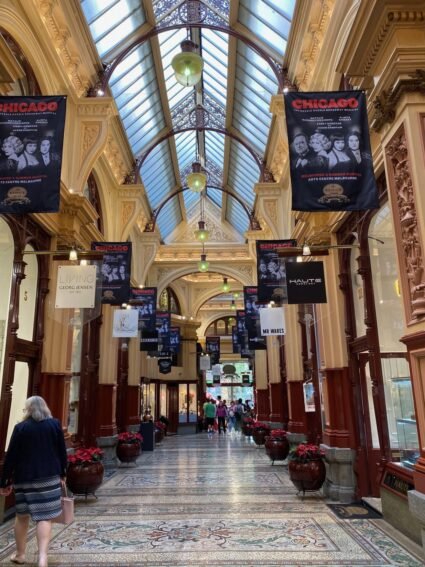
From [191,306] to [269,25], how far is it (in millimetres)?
16174

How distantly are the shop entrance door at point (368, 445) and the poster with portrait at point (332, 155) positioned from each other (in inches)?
136

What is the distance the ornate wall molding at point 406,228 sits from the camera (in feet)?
12.4

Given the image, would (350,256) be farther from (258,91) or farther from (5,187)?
(258,91)

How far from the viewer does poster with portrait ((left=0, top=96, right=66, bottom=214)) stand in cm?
466

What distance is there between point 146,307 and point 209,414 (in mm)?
10246

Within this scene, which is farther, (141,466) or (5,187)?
(141,466)

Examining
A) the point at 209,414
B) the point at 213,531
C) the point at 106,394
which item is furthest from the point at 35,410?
the point at 209,414

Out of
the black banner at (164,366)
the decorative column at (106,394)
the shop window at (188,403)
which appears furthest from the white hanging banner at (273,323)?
the shop window at (188,403)

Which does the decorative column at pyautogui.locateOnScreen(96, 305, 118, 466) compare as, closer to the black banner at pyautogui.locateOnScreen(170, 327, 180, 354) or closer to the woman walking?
the black banner at pyautogui.locateOnScreen(170, 327, 180, 354)

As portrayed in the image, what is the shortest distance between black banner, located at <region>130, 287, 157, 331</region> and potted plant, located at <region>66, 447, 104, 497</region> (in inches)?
240

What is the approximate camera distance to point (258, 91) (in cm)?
1158

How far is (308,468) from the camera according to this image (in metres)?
6.96

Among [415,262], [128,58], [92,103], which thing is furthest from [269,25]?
[415,262]

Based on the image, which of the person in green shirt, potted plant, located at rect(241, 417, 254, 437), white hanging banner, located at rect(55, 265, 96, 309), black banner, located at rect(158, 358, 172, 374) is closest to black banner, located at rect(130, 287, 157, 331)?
white hanging banner, located at rect(55, 265, 96, 309)
